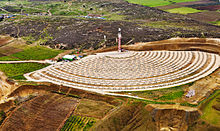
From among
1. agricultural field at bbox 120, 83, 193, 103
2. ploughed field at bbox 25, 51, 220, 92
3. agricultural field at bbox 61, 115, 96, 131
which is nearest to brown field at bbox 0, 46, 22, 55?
ploughed field at bbox 25, 51, 220, 92

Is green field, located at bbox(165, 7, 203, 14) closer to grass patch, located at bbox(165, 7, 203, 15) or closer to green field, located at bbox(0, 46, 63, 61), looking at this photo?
grass patch, located at bbox(165, 7, 203, 15)

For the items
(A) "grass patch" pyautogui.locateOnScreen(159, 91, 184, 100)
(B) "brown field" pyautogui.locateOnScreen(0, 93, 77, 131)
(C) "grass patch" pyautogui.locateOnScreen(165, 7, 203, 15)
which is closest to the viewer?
(B) "brown field" pyautogui.locateOnScreen(0, 93, 77, 131)

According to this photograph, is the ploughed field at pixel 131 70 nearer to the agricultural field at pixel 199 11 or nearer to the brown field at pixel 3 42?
the brown field at pixel 3 42

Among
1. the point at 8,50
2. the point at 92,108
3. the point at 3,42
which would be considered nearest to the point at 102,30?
the point at 8,50

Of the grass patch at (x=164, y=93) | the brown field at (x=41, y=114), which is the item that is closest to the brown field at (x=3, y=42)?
the brown field at (x=41, y=114)

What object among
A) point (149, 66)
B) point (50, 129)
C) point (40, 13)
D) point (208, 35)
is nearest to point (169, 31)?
point (208, 35)

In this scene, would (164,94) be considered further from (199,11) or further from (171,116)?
(199,11)
